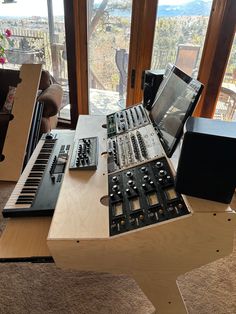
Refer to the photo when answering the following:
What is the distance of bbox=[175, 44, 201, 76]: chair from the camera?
248 cm

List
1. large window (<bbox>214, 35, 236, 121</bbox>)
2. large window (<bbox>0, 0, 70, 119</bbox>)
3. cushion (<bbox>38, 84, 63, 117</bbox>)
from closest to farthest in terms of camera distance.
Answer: large window (<bbox>214, 35, 236, 121</bbox>) → cushion (<bbox>38, 84, 63, 117</bbox>) → large window (<bbox>0, 0, 70, 119</bbox>)

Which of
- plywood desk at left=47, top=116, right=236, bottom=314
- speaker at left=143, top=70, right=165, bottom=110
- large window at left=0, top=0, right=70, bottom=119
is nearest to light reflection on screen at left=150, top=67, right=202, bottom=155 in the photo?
speaker at left=143, top=70, right=165, bottom=110

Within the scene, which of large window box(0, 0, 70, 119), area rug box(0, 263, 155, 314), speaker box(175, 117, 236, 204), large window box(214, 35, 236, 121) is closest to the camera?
speaker box(175, 117, 236, 204)

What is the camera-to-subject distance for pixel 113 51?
2807 millimetres

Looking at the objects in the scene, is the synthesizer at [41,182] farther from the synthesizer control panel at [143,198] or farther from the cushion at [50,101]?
the cushion at [50,101]

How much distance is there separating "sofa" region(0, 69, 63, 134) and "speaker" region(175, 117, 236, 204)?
6.73ft

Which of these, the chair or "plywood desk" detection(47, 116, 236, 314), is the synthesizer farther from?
the chair

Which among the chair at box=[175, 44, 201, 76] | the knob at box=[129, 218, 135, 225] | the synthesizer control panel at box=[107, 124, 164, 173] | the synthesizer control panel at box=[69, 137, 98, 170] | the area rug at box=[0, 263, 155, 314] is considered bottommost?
the area rug at box=[0, 263, 155, 314]

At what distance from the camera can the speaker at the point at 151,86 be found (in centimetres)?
162

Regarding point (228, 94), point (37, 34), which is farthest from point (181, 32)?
point (37, 34)

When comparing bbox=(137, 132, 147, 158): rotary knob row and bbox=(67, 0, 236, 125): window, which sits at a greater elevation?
bbox=(67, 0, 236, 125): window

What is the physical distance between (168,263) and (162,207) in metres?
0.24

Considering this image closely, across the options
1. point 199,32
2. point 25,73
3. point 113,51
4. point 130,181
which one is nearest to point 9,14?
point 25,73

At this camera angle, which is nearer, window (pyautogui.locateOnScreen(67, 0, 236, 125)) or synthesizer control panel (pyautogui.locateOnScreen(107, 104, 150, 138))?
synthesizer control panel (pyautogui.locateOnScreen(107, 104, 150, 138))
